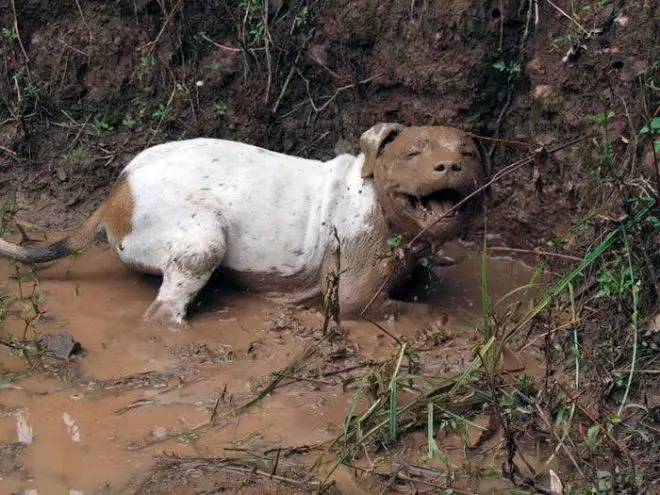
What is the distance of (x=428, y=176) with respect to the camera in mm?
4742

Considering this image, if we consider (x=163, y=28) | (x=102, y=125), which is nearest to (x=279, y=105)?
(x=163, y=28)

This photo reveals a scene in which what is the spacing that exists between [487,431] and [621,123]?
190cm

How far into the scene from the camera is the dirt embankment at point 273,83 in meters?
5.84

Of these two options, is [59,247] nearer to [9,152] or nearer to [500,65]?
[9,152]

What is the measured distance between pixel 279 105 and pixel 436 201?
177cm

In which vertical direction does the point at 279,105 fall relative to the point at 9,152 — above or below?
above

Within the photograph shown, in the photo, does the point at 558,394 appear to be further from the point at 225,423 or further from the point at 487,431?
the point at 225,423

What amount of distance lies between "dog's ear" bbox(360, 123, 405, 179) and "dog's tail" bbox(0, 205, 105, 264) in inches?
57.9

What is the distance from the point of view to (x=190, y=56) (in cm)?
638

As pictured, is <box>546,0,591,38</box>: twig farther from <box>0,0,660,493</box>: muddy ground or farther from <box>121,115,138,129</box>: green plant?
<box>121,115,138,129</box>: green plant

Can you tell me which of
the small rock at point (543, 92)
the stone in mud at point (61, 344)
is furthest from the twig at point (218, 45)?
the stone in mud at point (61, 344)

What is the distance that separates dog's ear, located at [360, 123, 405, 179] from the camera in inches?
201

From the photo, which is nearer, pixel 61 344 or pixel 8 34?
pixel 61 344

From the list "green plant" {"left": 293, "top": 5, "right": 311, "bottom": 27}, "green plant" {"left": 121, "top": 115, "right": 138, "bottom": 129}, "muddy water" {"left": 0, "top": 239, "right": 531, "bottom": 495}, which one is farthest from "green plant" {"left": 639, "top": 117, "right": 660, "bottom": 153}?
"green plant" {"left": 121, "top": 115, "right": 138, "bottom": 129}
